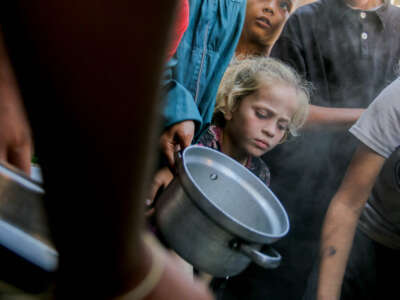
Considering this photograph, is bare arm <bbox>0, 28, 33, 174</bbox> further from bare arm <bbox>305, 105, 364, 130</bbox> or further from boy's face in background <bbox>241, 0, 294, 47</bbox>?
bare arm <bbox>305, 105, 364, 130</bbox>

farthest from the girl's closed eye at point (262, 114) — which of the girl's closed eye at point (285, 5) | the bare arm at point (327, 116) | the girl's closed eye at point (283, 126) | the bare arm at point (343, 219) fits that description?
the girl's closed eye at point (285, 5)

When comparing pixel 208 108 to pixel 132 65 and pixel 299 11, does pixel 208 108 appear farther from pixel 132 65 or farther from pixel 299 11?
pixel 132 65

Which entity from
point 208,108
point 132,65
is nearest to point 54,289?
point 132,65

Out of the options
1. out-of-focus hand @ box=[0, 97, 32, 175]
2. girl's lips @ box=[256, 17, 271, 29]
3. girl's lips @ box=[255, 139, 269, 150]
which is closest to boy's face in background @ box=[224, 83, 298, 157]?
girl's lips @ box=[255, 139, 269, 150]

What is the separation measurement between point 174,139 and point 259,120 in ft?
1.99

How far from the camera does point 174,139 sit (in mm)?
1198

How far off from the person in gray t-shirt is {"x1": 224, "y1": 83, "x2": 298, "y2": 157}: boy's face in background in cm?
38

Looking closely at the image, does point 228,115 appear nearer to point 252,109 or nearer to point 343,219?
point 252,109

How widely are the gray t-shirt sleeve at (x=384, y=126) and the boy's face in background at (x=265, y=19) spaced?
67 centimetres

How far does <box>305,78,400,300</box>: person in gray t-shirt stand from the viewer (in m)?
1.37

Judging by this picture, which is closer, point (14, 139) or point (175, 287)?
point (175, 287)

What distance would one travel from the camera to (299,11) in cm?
175

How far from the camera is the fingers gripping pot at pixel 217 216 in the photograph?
88cm

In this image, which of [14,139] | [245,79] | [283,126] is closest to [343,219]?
[283,126]
